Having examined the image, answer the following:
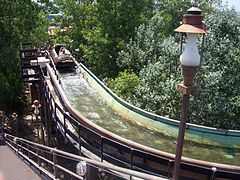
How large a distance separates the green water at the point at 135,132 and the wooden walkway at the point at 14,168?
284 cm

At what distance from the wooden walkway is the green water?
2.84m

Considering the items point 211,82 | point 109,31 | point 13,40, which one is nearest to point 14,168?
point 211,82

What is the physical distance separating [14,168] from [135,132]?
3765 mm

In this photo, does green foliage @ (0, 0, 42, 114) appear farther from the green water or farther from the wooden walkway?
the wooden walkway

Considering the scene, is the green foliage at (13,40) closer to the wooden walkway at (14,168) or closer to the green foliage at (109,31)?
the green foliage at (109,31)

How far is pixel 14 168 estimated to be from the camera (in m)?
7.33

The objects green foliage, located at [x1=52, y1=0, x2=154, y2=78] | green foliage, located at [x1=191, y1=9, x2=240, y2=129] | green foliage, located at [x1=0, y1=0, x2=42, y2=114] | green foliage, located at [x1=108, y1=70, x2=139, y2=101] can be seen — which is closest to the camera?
green foliage, located at [x1=191, y1=9, x2=240, y2=129]

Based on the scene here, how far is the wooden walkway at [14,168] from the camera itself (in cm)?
681

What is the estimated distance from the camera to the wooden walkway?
6.81m

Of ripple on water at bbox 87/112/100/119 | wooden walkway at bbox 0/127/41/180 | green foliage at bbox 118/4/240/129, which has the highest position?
green foliage at bbox 118/4/240/129

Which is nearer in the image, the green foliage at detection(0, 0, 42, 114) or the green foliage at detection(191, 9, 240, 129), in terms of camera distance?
the green foliage at detection(191, 9, 240, 129)

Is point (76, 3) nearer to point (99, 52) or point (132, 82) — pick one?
point (99, 52)

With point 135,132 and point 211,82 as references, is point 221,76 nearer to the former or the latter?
point 211,82

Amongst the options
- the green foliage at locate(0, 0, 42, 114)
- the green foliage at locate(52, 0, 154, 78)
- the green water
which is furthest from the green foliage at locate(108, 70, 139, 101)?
the green foliage at locate(0, 0, 42, 114)
